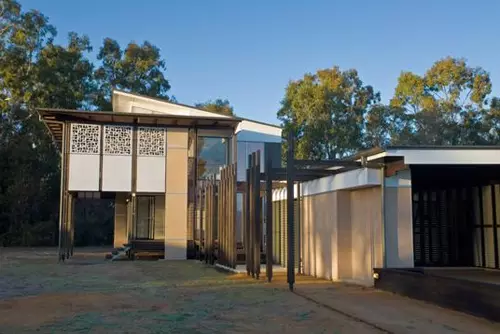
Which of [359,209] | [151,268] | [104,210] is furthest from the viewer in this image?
[104,210]

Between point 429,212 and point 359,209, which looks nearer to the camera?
point 359,209

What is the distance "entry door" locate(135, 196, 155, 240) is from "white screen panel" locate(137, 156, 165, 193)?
2.84 meters

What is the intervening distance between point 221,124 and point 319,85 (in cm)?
1628

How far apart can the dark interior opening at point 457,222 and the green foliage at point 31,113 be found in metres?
26.3

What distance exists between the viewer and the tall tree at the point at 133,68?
4341 cm

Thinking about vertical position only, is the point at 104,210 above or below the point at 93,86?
below

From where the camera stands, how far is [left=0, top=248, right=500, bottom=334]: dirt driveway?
7.81 meters

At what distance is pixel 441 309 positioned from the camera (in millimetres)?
9383

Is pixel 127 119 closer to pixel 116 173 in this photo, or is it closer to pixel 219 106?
pixel 116 173

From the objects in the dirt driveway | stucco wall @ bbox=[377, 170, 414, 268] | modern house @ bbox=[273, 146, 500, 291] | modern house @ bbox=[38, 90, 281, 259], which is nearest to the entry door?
modern house @ bbox=[38, 90, 281, 259]

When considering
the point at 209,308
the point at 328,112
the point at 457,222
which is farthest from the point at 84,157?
the point at 328,112

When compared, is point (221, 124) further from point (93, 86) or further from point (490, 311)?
point (93, 86)

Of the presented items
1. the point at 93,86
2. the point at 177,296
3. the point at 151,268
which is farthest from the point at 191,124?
the point at 93,86

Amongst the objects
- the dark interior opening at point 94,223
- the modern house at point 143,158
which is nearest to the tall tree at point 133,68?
the dark interior opening at point 94,223
